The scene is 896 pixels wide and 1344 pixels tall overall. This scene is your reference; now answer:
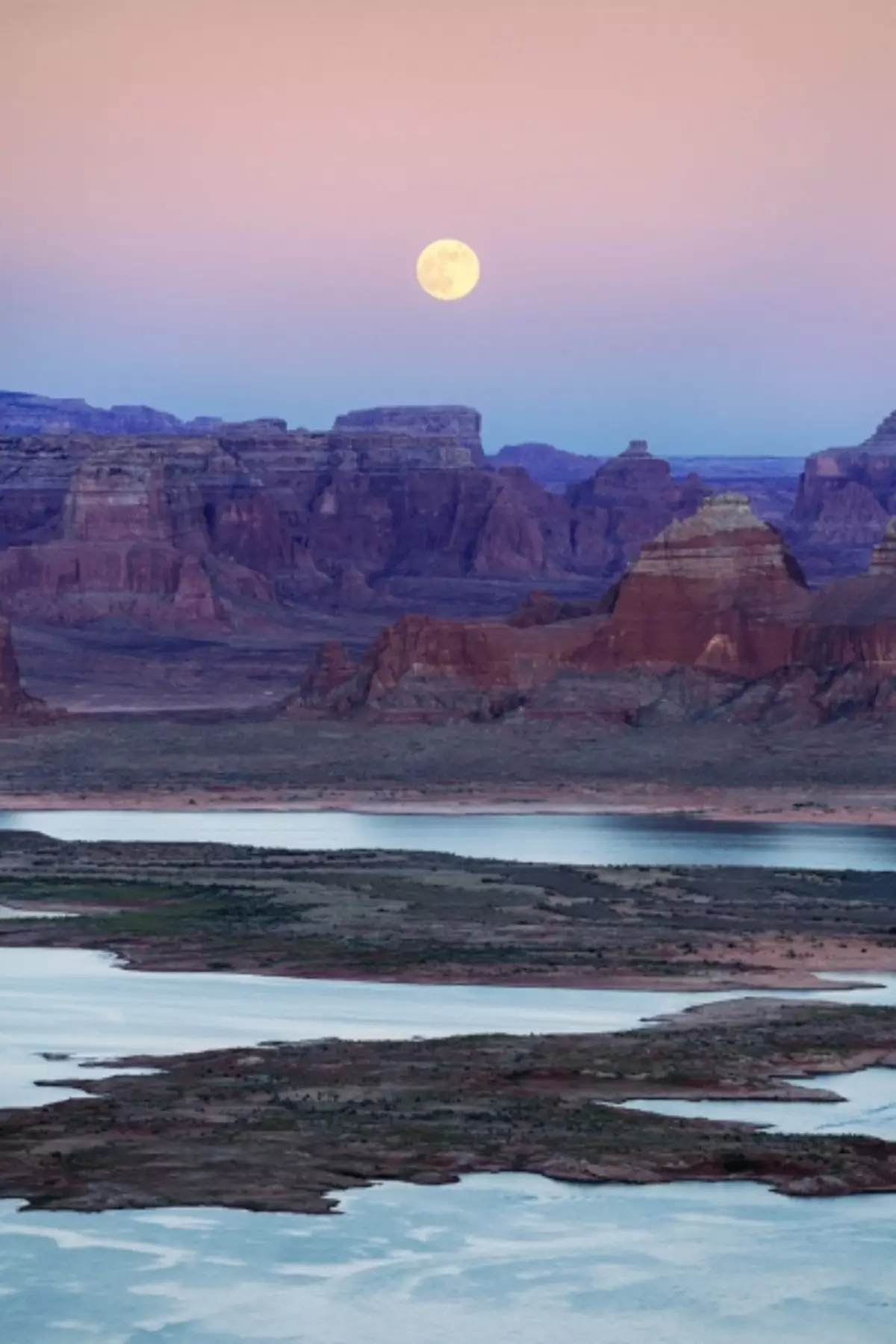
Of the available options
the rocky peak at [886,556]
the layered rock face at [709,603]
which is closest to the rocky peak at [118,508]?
the layered rock face at [709,603]

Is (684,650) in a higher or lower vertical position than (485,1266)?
higher

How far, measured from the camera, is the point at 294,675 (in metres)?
154

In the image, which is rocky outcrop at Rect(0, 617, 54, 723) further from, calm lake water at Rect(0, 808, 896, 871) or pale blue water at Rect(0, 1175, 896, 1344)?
pale blue water at Rect(0, 1175, 896, 1344)

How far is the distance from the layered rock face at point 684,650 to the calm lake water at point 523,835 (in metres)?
16.8

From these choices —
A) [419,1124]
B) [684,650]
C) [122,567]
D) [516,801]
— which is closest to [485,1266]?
[419,1124]

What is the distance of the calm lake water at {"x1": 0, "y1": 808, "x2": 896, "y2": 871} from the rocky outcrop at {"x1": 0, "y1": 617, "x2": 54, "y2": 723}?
2459cm

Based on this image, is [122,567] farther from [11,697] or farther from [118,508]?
[11,697]

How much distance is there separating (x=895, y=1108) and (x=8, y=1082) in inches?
426

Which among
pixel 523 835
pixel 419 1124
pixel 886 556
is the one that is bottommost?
pixel 523 835

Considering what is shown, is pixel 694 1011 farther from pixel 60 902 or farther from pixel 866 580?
pixel 866 580

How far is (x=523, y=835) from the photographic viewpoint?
82.4 meters

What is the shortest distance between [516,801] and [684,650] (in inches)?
652

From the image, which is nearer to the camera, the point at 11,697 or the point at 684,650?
the point at 684,650

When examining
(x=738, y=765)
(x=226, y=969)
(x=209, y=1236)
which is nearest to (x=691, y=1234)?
(x=209, y=1236)
